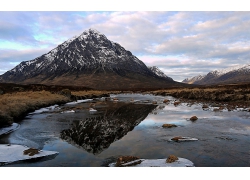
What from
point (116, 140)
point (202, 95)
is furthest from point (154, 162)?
point (202, 95)

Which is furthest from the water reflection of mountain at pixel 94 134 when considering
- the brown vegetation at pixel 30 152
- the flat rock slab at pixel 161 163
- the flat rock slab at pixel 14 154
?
the flat rock slab at pixel 161 163

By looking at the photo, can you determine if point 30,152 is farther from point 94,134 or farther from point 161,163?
point 161,163

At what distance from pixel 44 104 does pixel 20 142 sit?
1919cm

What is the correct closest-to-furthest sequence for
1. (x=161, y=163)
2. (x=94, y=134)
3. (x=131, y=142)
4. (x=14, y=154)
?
1. (x=161, y=163)
2. (x=14, y=154)
3. (x=131, y=142)
4. (x=94, y=134)

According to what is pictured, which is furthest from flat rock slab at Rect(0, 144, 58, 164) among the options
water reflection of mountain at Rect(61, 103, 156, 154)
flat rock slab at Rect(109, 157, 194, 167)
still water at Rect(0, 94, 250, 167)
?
flat rock slab at Rect(109, 157, 194, 167)

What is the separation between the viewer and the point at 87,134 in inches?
600

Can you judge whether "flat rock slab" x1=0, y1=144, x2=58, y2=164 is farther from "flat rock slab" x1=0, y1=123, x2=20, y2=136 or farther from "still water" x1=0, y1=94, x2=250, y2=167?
"flat rock slab" x1=0, y1=123, x2=20, y2=136

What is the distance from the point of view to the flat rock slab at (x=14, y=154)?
9.98 metres

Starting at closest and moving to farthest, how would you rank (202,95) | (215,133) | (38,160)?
(38,160)
(215,133)
(202,95)

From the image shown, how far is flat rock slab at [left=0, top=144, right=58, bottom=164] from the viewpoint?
9977mm

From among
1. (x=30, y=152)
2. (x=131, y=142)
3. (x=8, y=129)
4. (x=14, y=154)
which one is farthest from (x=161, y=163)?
(x=8, y=129)

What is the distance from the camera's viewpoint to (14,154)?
1058 cm

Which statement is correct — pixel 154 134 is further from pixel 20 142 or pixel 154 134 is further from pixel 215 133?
pixel 20 142

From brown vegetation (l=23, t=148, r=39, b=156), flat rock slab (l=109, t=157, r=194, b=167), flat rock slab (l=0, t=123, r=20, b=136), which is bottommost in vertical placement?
flat rock slab (l=109, t=157, r=194, b=167)
